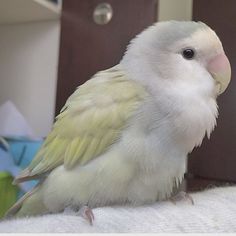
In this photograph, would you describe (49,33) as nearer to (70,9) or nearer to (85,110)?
(70,9)

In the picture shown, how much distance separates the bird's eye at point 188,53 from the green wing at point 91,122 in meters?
0.08

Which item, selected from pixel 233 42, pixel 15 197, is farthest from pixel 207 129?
pixel 233 42

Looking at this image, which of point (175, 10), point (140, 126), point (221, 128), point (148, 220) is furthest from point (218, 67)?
point (175, 10)

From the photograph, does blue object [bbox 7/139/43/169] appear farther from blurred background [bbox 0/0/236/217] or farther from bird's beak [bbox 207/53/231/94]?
bird's beak [bbox 207/53/231/94]

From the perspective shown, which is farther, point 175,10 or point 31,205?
point 175,10

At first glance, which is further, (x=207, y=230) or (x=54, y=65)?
(x=54, y=65)

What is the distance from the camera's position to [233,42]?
127cm

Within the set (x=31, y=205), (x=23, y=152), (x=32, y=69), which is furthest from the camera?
(x=32, y=69)

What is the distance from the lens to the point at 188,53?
26.0 inches

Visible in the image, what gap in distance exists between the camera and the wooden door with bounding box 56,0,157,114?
1121 mm

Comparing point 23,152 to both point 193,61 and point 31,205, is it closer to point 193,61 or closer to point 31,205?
point 31,205

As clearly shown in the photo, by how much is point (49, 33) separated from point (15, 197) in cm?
52

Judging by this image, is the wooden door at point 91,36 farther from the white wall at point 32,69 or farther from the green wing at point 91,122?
the green wing at point 91,122

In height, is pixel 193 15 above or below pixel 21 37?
above
